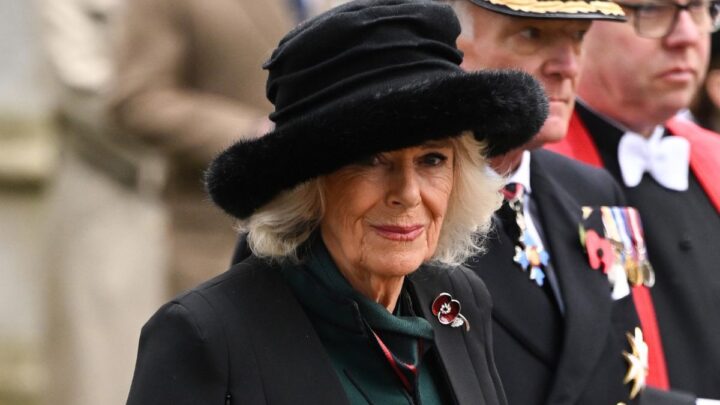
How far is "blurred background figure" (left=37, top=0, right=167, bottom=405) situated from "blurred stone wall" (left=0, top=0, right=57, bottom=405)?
0.86 meters

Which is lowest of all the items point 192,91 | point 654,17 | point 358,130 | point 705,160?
point 705,160

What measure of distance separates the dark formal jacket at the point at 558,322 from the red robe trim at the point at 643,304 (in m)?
0.18

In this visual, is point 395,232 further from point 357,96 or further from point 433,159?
point 357,96

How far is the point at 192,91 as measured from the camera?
7.52 m

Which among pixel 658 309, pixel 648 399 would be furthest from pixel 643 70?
pixel 648 399

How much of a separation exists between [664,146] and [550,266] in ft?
3.30

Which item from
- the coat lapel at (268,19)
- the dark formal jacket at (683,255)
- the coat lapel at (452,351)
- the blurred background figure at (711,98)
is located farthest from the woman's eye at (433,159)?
the blurred background figure at (711,98)

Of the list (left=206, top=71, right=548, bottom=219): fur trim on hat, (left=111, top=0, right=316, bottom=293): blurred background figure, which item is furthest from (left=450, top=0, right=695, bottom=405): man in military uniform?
(left=111, top=0, right=316, bottom=293): blurred background figure

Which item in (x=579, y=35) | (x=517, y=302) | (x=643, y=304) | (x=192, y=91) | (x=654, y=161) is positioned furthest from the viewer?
(x=192, y=91)

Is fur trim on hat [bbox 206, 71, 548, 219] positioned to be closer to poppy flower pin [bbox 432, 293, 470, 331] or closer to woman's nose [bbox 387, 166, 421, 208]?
woman's nose [bbox 387, 166, 421, 208]

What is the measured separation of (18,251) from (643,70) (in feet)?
15.5

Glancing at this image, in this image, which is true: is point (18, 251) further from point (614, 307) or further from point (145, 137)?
point (614, 307)

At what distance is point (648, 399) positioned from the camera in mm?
5785

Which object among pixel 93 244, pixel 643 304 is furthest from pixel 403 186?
pixel 93 244
